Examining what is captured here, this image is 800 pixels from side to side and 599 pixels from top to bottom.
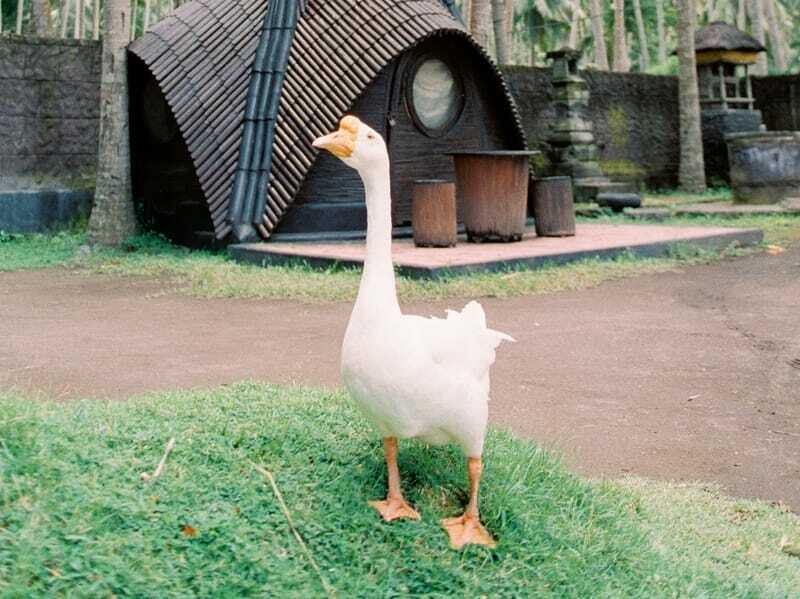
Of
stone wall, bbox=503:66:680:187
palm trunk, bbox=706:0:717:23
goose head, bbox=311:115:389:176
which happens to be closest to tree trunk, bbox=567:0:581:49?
palm trunk, bbox=706:0:717:23

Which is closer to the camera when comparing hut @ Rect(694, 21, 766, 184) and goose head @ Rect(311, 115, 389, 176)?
goose head @ Rect(311, 115, 389, 176)

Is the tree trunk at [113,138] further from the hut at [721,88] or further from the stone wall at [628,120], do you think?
the hut at [721,88]

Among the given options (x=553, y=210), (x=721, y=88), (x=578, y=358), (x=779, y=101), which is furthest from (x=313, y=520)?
(x=779, y=101)

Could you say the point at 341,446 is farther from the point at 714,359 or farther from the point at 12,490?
the point at 714,359

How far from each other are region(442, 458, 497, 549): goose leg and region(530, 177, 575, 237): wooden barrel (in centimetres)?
759

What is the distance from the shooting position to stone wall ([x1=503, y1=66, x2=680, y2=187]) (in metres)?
15.6

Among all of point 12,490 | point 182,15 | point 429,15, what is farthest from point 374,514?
point 182,15

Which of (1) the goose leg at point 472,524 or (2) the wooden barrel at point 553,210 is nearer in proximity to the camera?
(1) the goose leg at point 472,524

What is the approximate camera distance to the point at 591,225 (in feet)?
39.2

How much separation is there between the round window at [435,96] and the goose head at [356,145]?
793 centimetres

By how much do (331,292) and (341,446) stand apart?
169 inches

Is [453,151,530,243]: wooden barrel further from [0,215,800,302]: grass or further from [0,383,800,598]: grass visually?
[0,383,800,598]: grass

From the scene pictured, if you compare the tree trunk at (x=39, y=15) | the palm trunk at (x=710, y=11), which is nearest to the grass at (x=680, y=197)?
the tree trunk at (x=39, y=15)

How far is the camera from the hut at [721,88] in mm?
17562
